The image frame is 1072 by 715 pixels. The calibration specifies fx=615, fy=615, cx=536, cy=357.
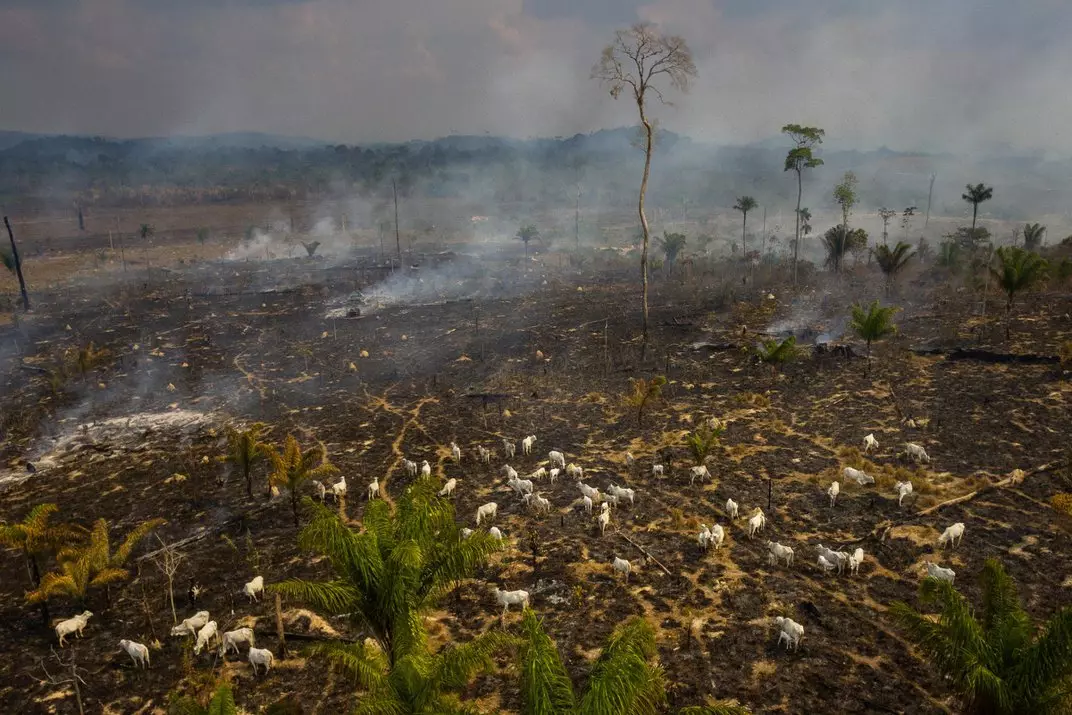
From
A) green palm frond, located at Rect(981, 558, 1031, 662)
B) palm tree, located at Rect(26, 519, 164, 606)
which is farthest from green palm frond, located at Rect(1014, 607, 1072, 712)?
palm tree, located at Rect(26, 519, 164, 606)

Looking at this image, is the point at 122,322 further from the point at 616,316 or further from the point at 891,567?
the point at 891,567

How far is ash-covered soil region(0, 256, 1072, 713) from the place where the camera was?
41.1 feet

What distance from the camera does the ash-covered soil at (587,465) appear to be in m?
12.5

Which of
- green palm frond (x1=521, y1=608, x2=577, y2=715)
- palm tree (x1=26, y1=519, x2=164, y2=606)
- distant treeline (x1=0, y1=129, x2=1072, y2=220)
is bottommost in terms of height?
palm tree (x1=26, y1=519, x2=164, y2=606)

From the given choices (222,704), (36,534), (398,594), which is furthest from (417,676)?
(36,534)

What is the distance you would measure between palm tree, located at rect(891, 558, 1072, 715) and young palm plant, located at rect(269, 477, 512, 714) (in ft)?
20.9

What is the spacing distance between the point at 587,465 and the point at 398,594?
13157 millimetres

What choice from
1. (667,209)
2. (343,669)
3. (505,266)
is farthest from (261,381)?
(667,209)

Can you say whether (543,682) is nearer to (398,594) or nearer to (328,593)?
(398,594)

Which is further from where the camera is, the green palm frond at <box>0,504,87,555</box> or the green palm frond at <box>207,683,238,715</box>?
the green palm frond at <box>0,504,87,555</box>

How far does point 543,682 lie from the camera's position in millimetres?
7199

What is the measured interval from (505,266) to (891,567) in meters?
61.9

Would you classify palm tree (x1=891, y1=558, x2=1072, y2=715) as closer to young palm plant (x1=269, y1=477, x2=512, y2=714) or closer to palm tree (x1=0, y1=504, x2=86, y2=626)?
young palm plant (x1=269, y1=477, x2=512, y2=714)

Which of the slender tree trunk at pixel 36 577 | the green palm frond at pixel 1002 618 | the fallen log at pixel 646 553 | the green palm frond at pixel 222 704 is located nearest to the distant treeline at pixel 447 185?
the fallen log at pixel 646 553
